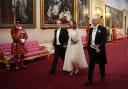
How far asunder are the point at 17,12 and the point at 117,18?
21223 millimetres

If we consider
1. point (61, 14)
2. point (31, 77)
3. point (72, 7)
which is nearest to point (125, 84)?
point (31, 77)

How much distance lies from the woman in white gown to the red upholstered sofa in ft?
7.92

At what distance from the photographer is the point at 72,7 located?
1702 cm

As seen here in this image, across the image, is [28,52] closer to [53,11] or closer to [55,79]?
[55,79]

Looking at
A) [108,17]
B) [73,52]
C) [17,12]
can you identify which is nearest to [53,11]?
[17,12]

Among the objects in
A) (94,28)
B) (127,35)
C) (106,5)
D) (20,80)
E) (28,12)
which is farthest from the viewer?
(127,35)

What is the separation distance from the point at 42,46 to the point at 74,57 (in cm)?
485

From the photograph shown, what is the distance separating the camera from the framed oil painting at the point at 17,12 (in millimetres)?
10211

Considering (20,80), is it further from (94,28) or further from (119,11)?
(119,11)

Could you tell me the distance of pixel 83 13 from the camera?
63.5 feet

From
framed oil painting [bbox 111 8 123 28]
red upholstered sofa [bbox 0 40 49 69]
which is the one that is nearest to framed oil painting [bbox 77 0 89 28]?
red upholstered sofa [bbox 0 40 49 69]

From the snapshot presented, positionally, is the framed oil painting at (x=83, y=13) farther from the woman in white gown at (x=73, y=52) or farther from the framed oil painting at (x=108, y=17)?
the woman in white gown at (x=73, y=52)

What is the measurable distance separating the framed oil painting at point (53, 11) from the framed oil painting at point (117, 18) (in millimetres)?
13203

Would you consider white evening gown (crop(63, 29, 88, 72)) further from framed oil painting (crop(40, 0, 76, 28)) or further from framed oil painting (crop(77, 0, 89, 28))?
framed oil painting (crop(77, 0, 89, 28))
